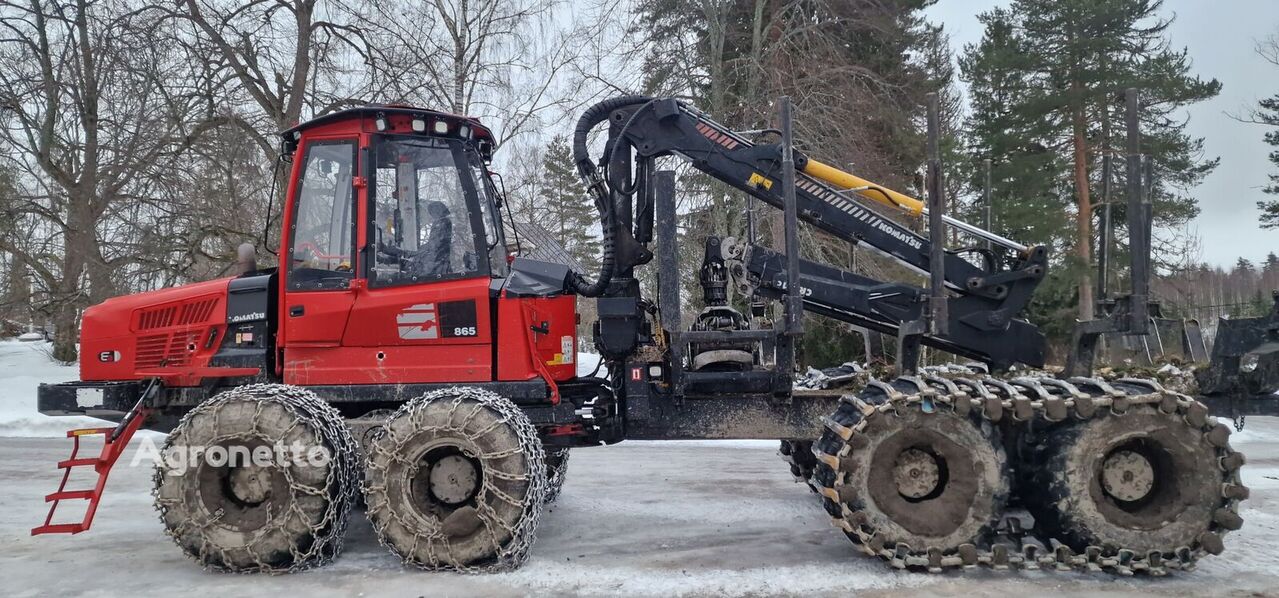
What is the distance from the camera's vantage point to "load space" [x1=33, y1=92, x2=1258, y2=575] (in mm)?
5121

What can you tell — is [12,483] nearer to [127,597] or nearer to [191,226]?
[127,597]

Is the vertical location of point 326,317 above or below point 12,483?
above

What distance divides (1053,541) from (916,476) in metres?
0.92

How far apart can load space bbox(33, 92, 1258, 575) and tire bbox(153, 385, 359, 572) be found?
0.05ft

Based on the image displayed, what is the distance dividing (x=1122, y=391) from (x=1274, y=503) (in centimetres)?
343

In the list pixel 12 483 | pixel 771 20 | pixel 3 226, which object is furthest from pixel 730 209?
pixel 3 226

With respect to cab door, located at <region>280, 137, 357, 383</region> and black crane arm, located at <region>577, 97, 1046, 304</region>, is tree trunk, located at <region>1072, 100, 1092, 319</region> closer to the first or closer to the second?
black crane arm, located at <region>577, 97, 1046, 304</region>

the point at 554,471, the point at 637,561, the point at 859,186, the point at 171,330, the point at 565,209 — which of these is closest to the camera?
the point at 637,561

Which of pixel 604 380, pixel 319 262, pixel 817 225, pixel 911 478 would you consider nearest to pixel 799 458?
pixel 911 478

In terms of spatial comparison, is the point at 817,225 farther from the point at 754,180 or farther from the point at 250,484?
the point at 250,484

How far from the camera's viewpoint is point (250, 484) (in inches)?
209

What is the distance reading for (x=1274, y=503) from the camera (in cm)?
716

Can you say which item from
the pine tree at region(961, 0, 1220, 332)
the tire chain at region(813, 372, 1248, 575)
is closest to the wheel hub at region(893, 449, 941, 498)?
the tire chain at region(813, 372, 1248, 575)

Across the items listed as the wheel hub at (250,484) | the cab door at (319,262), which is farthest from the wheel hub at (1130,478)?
the wheel hub at (250,484)
